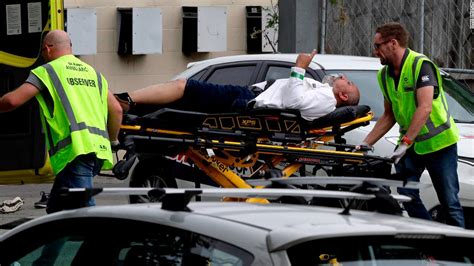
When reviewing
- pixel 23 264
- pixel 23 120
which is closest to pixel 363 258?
pixel 23 264

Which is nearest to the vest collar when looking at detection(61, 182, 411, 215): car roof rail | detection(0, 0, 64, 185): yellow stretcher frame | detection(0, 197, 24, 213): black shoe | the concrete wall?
detection(0, 0, 64, 185): yellow stretcher frame

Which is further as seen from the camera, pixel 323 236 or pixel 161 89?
pixel 161 89

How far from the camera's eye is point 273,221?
14.0 ft

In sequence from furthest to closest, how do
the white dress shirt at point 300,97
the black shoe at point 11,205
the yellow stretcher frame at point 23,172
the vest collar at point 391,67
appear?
1. the black shoe at point 11,205
2. the yellow stretcher frame at point 23,172
3. the white dress shirt at point 300,97
4. the vest collar at point 391,67

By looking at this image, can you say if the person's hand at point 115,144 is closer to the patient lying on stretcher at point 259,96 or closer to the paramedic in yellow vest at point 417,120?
the patient lying on stretcher at point 259,96

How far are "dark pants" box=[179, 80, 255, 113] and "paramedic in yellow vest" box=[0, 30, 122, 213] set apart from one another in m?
1.53

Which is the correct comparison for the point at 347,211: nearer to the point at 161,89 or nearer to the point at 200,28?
the point at 161,89

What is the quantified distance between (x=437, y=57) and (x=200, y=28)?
500 centimetres

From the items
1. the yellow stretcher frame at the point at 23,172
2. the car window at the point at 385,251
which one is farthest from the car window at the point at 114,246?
the yellow stretcher frame at the point at 23,172

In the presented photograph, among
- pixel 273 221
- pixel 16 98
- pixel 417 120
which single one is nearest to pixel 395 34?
pixel 417 120

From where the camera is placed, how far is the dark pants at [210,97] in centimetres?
969

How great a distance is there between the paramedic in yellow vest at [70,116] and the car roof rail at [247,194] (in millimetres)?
3095

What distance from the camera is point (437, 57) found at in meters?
14.1

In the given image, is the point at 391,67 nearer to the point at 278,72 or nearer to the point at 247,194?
the point at 278,72
